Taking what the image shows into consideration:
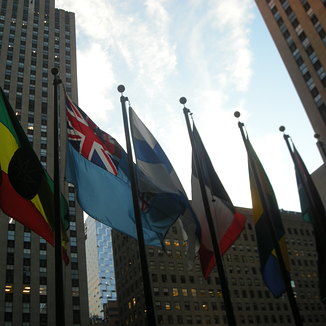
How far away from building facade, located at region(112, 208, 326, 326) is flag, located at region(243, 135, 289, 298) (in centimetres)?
7945

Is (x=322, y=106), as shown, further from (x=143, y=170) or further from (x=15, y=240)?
(x=15, y=240)

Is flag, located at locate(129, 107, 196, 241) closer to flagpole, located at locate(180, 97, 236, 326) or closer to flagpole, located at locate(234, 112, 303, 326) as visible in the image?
flagpole, located at locate(180, 97, 236, 326)

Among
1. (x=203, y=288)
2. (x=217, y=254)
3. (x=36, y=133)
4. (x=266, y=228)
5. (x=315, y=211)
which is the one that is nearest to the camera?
(x=217, y=254)

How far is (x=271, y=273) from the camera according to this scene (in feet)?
55.7

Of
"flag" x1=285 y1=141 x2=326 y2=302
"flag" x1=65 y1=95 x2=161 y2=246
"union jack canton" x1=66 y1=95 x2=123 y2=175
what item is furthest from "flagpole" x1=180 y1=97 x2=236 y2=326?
"flag" x1=285 y1=141 x2=326 y2=302

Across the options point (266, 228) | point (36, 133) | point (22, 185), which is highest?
point (36, 133)

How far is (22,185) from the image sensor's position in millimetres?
14266

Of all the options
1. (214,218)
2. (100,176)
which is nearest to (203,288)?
(214,218)

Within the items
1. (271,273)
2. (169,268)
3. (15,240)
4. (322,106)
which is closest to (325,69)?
(322,106)

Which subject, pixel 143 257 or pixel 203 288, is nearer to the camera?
pixel 143 257

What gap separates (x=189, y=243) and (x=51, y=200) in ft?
16.5

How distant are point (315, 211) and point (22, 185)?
12.8m

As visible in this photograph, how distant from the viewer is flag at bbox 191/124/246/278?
15820mm

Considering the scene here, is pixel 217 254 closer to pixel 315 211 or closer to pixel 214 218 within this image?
pixel 214 218
